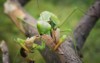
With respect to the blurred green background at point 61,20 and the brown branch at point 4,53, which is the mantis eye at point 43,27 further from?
the blurred green background at point 61,20

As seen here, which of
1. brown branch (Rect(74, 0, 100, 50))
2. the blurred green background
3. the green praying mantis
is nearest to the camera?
the green praying mantis

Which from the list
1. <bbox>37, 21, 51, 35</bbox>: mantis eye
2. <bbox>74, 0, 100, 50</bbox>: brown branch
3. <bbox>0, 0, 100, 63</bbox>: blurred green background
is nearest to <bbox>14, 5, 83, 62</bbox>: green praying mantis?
<bbox>37, 21, 51, 35</bbox>: mantis eye

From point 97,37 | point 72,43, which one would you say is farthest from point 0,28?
point 72,43

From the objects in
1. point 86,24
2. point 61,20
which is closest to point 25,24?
point 86,24

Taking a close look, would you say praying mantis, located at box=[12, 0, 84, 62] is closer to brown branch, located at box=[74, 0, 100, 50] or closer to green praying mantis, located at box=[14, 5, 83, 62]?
green praying mantis, located at box=[14, 5, 83, 62]

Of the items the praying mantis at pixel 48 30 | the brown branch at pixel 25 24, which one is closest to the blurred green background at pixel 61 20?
the brown branch at pixel 25 24

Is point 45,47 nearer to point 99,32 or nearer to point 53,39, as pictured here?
point 53,39

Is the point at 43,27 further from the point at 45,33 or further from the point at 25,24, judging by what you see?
the point at 25,24

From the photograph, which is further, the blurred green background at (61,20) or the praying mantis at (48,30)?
the blurred green background at (61,20)
